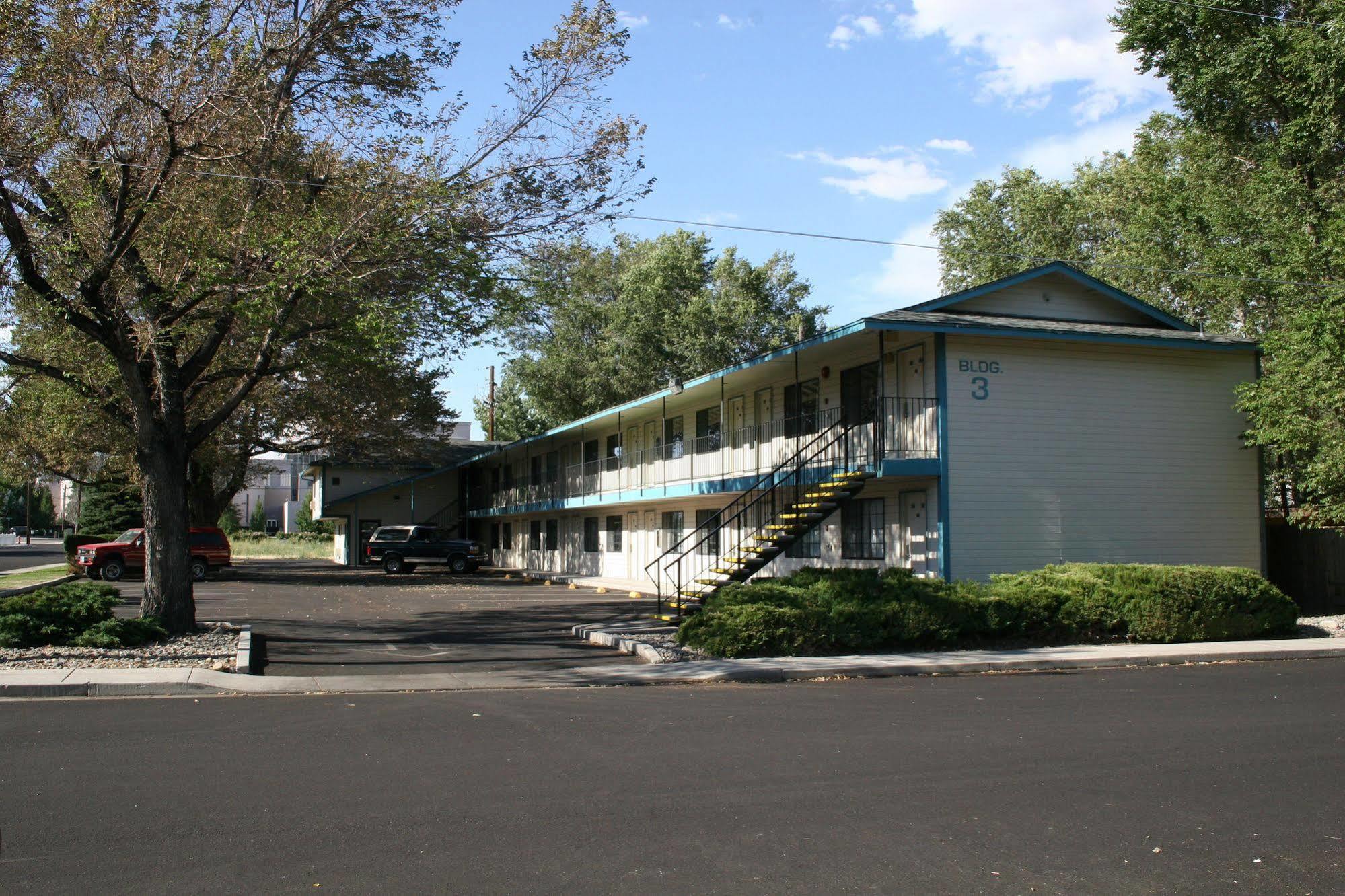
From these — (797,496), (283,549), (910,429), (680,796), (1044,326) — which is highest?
(1044,326)

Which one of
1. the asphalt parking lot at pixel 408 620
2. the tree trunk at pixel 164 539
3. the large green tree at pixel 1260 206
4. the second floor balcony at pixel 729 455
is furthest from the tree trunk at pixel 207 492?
the large green tree at pixel 1260 206

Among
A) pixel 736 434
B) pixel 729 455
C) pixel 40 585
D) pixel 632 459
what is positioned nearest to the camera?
pixel 729 455

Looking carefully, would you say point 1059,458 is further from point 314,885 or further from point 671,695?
point 314,885

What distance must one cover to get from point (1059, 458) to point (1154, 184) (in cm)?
1835

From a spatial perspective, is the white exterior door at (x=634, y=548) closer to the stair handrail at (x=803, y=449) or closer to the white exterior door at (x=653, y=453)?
the white exterior door at (x=653, y=453)

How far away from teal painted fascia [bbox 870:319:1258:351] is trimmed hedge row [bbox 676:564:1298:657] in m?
4.25

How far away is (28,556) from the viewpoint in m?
59.2

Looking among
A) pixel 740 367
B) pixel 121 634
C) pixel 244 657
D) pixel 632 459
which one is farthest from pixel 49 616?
pixel 632 459

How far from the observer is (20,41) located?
13859 mm

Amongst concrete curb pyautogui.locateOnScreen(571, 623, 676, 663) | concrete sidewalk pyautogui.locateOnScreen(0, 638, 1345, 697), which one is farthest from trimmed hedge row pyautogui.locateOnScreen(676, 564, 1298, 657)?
concrete curb pyautogui.locateOnScreen(571, 623, 676, 663)

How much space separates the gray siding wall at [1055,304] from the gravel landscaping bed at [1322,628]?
6.76 meters

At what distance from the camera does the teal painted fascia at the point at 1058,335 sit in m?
18.7

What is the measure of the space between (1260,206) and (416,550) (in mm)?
31938

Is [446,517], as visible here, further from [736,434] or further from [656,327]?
[736,434]
